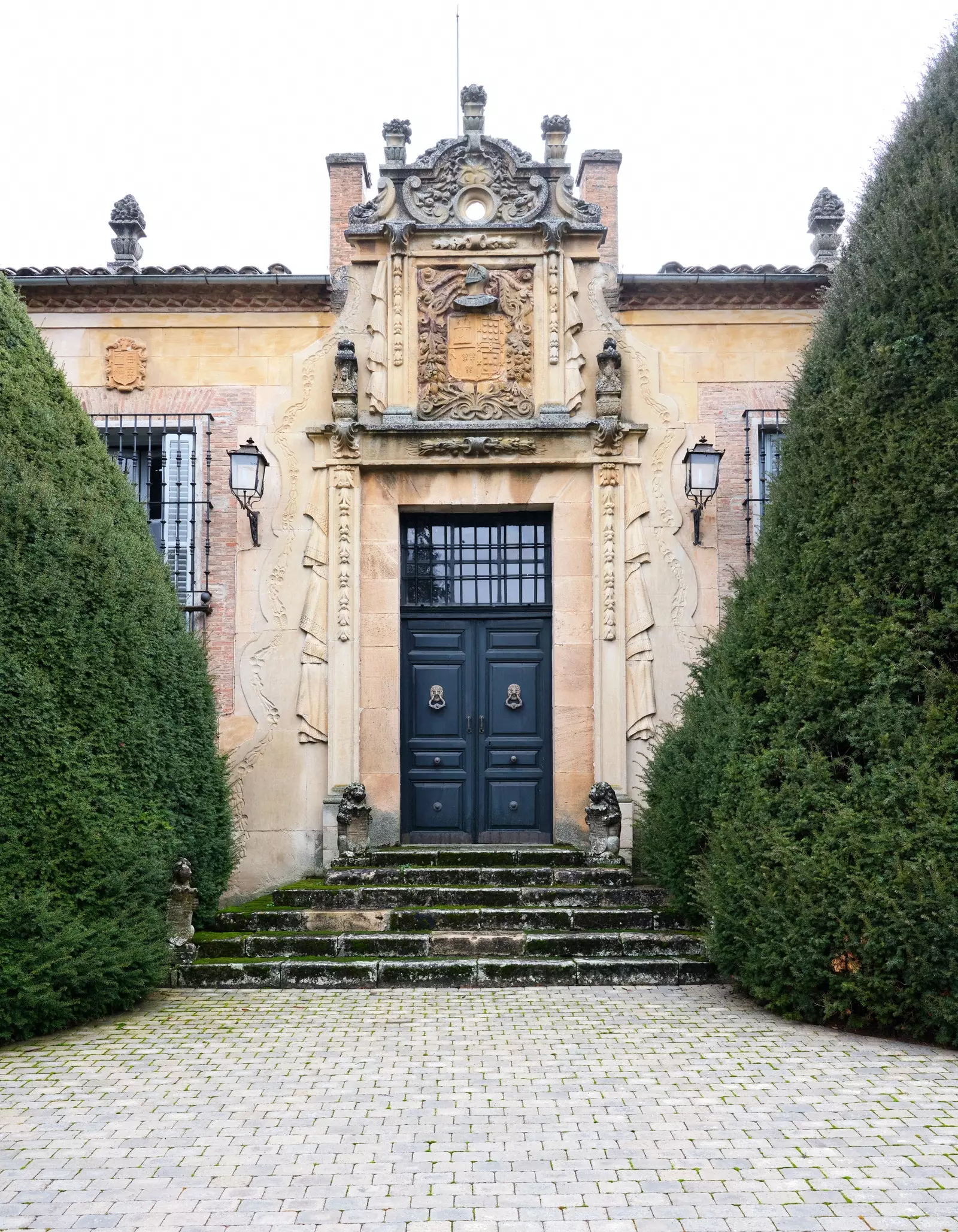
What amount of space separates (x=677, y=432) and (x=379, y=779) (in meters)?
4.38

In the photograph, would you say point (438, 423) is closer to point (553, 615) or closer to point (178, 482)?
point (553, 615)

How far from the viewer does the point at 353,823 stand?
384 inches

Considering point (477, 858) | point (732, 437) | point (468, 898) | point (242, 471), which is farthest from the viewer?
Answer: point (732, 437)

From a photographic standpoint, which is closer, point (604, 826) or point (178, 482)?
point (604, 826)

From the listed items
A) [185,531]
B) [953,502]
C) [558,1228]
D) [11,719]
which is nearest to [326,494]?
[185,531]

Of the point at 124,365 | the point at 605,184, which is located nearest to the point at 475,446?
the point at 605,184

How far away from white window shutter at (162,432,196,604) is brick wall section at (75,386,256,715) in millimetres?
78

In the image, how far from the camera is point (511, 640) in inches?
420

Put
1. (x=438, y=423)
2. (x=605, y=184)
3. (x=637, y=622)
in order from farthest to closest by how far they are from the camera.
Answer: (x=605, y=184) → (x=438, y=423) → (x=637, y=622)

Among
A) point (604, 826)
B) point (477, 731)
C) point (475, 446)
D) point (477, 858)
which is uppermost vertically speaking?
point (475, 446)

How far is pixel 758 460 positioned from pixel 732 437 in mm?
338

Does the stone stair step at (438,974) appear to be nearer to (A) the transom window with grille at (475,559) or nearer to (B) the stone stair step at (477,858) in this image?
(B) the stone stair step at (477,858)

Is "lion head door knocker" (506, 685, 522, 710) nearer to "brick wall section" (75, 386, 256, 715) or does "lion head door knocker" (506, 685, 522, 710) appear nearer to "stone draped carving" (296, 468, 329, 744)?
"stone draped carving" (296, 468, 329, 744)

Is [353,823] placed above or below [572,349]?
below
